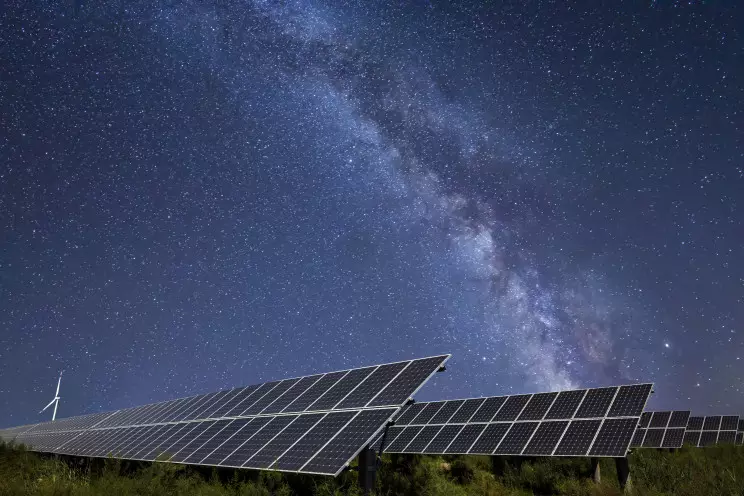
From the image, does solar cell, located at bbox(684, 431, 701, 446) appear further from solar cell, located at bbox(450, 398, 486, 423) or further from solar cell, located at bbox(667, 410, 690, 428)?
solar cell, located at bbox(450, 398, 486, 423)

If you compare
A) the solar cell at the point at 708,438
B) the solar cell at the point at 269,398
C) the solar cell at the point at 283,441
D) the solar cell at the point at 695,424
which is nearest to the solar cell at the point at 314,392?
the solar cell at the point at 283,441

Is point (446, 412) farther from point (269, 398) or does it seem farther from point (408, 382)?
point (408, 382)

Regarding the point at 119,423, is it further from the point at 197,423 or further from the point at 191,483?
the point at 191,483

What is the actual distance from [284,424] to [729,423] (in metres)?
34.9

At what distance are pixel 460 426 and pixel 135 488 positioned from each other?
14.2 meters

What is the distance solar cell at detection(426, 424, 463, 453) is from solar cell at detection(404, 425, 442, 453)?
284 millimetres

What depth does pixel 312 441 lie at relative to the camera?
38.9 ft

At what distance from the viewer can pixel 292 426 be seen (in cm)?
1370

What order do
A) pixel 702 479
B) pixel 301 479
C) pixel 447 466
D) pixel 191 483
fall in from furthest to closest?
pixel 447 466
pixel 301 479
pixel 191 483
pixel 702 479

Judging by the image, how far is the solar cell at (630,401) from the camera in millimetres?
16391

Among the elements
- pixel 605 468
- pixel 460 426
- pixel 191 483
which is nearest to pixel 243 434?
pixel 191 483

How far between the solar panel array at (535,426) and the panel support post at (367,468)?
15.8ft

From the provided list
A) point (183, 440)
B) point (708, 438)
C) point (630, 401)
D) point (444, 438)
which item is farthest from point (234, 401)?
point (708, 438)

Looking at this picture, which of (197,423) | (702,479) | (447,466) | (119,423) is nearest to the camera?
(702,479)
